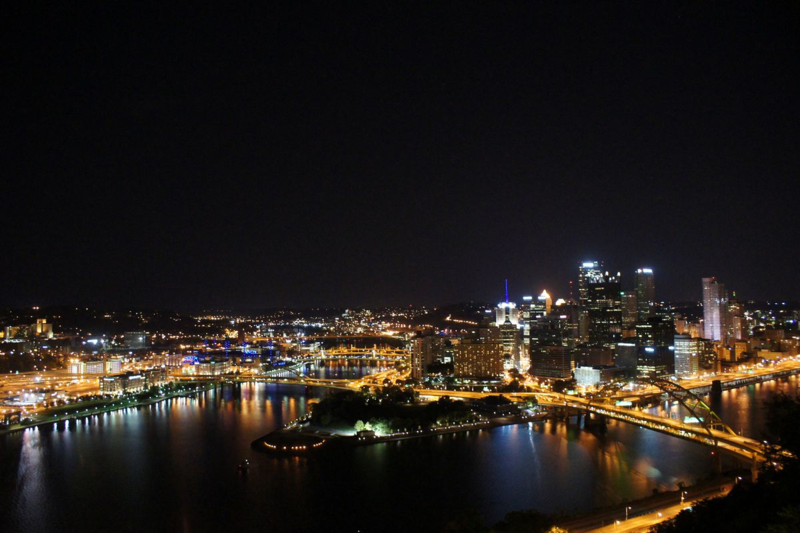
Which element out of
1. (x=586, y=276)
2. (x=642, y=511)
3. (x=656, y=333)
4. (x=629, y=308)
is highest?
(x=586, y=276)

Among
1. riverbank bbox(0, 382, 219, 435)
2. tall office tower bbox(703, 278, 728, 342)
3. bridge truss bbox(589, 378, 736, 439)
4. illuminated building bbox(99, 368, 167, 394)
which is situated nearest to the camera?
bridge truss bbox(589, 378, 736, 439)

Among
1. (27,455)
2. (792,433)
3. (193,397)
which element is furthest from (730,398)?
(27,455)

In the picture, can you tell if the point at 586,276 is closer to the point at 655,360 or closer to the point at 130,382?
the point at 655,360

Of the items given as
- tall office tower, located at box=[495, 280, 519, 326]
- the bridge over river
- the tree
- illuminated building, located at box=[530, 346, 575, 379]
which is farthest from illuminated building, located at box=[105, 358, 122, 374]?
the tree

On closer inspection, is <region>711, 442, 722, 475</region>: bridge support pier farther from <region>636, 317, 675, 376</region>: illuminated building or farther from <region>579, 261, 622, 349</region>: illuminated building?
<region>579, 261, 622, 349</region>: illuminated building

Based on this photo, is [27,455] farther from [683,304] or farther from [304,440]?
[683,304]

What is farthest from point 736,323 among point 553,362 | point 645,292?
point 553,362
